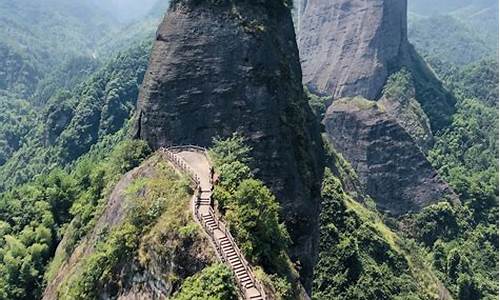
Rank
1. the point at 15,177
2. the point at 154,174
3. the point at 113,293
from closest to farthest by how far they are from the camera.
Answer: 1. the point at 113,293
2. the point at 154,174
3. the point at 15,177

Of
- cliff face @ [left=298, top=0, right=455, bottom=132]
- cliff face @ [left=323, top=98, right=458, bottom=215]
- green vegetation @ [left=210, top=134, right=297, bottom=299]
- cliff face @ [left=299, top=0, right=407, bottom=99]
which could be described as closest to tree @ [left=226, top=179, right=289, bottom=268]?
green vegetation @ [left=210, top=134, right=297, bottom=299]

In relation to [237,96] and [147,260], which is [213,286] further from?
[237,96]

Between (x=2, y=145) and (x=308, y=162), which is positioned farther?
(x=2, y=145)

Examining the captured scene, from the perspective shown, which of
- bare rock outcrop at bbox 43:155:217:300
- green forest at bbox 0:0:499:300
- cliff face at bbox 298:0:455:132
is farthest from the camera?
cliff face at bbox 298:0:455:132

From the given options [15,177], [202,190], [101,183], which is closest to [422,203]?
[101,183]

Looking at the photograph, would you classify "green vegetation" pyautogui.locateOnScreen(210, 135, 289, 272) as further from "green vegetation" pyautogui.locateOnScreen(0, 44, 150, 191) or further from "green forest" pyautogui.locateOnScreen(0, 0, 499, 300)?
"green vegetation" pyautogui.locateOnScreen(0, 44, 150, 191)

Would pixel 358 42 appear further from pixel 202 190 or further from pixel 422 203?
pixel 202 190

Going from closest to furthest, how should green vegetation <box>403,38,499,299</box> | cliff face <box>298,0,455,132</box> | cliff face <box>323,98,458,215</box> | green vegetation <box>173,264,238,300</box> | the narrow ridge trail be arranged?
green vegetation <box>173,264,238,300</box>, the narrow ridge trail, green vegetation <box>403,38,499,299</box>, cliff face <box>323,98,458,215</box>, cliff face <box>298,0,455,132</box>
